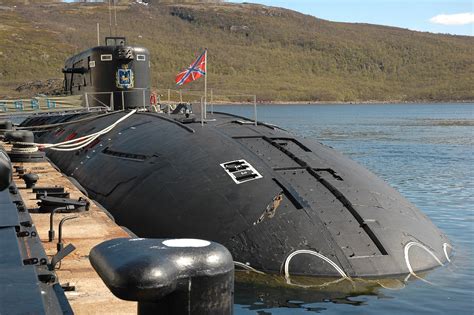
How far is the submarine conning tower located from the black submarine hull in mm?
9146

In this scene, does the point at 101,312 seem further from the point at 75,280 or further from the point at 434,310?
the point at 434,310

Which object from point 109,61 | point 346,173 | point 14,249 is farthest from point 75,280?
point 109,61

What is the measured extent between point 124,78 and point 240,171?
13.1m

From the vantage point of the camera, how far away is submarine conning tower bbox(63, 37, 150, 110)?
77.4 feet

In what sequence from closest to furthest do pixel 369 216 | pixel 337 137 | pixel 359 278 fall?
pixel 359 278 < pixel 369 216 < pixel 337 137

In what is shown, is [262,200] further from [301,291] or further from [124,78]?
[124,78]

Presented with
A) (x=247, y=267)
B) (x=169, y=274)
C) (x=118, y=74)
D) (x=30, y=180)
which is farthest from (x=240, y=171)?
(x=118, y=74)

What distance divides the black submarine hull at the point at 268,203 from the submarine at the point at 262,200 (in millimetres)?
20

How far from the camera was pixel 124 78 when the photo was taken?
23797mm

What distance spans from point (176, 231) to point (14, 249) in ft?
21.8

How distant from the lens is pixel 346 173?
1252 centimetres

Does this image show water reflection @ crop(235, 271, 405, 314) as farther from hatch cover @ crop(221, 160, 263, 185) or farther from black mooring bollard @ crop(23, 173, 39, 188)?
black mooring bollard @ crop(23, 173, 39, 188)

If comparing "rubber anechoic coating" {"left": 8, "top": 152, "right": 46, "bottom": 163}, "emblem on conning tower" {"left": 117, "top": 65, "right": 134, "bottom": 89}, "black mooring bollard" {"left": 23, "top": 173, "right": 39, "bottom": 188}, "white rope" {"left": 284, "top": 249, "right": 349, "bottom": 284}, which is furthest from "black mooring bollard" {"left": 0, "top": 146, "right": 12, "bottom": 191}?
"emblem on conning tower" {"left": 117, "top": 65, "right": 134, "bottom": 89}

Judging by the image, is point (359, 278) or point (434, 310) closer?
point (359, 278)
